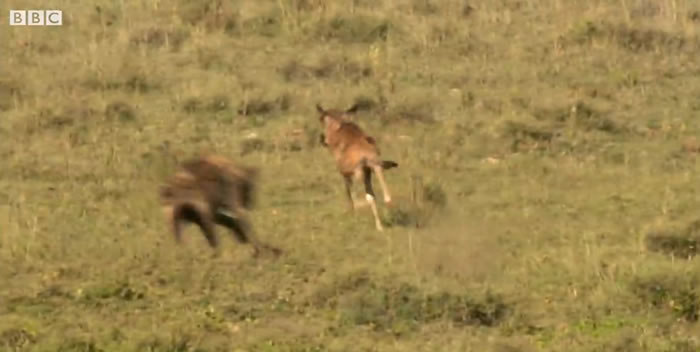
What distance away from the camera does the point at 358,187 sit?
11.3 metres

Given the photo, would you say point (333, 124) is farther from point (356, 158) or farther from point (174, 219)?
point (174, 219)

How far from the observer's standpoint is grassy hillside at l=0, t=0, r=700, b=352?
793 cm

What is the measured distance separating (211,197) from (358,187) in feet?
9.02

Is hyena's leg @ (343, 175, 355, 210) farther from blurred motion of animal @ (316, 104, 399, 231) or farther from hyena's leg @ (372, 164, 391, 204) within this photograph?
hyena's leg @ (372, 164, 391, 204)

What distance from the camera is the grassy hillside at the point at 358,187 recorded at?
26.0 feet

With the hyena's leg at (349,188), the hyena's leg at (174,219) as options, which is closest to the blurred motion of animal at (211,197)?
the hyena's leg at (174,219)

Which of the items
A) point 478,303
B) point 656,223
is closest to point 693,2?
point 656,223

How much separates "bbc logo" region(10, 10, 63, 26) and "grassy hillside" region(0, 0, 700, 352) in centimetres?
15

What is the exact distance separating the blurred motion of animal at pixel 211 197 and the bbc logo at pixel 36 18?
7.88 metres

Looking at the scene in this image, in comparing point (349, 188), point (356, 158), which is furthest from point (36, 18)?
point (356, 158)

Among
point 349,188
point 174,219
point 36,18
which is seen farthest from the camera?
point 36,18

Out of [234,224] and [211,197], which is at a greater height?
[211,197]

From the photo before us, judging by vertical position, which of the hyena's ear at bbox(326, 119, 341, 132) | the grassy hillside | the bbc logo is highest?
the bbc logo

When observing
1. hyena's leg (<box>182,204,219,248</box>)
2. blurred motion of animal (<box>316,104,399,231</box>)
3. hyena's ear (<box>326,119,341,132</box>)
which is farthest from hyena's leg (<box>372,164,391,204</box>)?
hyena's leg (<box>182,204,219,248</box>)
